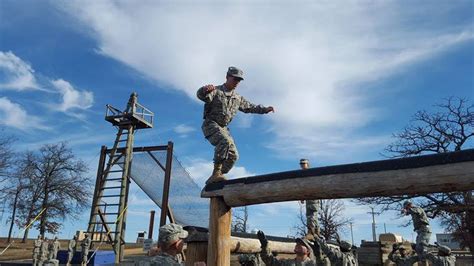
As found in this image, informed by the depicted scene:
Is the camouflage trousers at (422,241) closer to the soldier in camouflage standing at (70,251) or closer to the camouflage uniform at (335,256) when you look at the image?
the camouflage uniform at (335,256)

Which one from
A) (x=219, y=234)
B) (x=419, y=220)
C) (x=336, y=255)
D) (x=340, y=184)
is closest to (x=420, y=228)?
(x=419, y=220)

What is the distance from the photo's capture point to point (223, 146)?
4664mm

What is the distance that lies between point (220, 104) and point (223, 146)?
0.58 m

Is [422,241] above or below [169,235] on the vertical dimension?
above

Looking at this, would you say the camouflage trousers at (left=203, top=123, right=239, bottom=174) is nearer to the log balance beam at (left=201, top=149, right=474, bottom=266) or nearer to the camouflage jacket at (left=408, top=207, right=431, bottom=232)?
the log balance beam at (left=201, top=149, right=474, bottom=266)

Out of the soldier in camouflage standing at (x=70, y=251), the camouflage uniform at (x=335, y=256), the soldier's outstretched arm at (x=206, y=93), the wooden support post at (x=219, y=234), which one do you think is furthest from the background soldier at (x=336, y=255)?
the soldier in camouflage standing at (x=70, y=251)

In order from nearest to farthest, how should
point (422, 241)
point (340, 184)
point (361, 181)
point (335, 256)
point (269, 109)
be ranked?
point (361, 181)
point (340, 184)
point (269, 109)
point (335, 256)
point (422, 241)

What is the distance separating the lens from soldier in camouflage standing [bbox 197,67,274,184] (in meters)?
4.71

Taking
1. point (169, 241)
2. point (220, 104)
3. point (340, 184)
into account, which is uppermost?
point (220, 104)

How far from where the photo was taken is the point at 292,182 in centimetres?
394

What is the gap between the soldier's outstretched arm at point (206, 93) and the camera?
Answer: 15.5 ft

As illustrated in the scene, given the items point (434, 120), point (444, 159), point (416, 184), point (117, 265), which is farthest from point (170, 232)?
point (434, 120)

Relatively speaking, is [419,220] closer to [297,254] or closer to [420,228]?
[420,228]

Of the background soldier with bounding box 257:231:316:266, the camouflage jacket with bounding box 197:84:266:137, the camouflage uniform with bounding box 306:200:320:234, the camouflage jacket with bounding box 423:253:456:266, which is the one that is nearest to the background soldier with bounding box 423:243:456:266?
the camouflage jacket with bounding box 423:253:456:266
